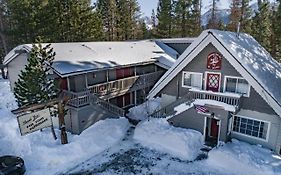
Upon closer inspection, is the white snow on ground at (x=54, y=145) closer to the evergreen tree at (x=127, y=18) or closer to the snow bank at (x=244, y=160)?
the snow bank at (x=244, y=160)

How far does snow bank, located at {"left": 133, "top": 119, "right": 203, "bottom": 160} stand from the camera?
1636 centimetres

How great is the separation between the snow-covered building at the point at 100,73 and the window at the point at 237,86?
391 inches

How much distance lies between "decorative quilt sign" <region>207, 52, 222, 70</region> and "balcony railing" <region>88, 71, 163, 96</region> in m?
9.16

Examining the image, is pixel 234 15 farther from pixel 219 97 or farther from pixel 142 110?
pixel 219 97

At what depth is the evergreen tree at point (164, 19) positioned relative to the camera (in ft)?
143

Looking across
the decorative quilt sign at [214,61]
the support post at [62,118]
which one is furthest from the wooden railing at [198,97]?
the support post at [62,118]

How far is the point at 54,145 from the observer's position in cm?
1669

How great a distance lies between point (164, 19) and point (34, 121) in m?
35.0

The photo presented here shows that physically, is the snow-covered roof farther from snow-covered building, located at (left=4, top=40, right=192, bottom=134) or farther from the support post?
the support post

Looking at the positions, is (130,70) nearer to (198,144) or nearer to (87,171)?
(198,144)

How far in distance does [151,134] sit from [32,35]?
954 inches

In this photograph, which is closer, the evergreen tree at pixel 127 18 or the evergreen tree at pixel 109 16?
the evergreen tree at pixel 109 16

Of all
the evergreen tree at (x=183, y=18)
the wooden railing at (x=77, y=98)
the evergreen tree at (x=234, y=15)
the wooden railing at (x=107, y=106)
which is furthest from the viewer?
the evergreen tree at (x=183, y=18)

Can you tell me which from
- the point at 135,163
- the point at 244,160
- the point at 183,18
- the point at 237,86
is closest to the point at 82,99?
the point at 135,163
